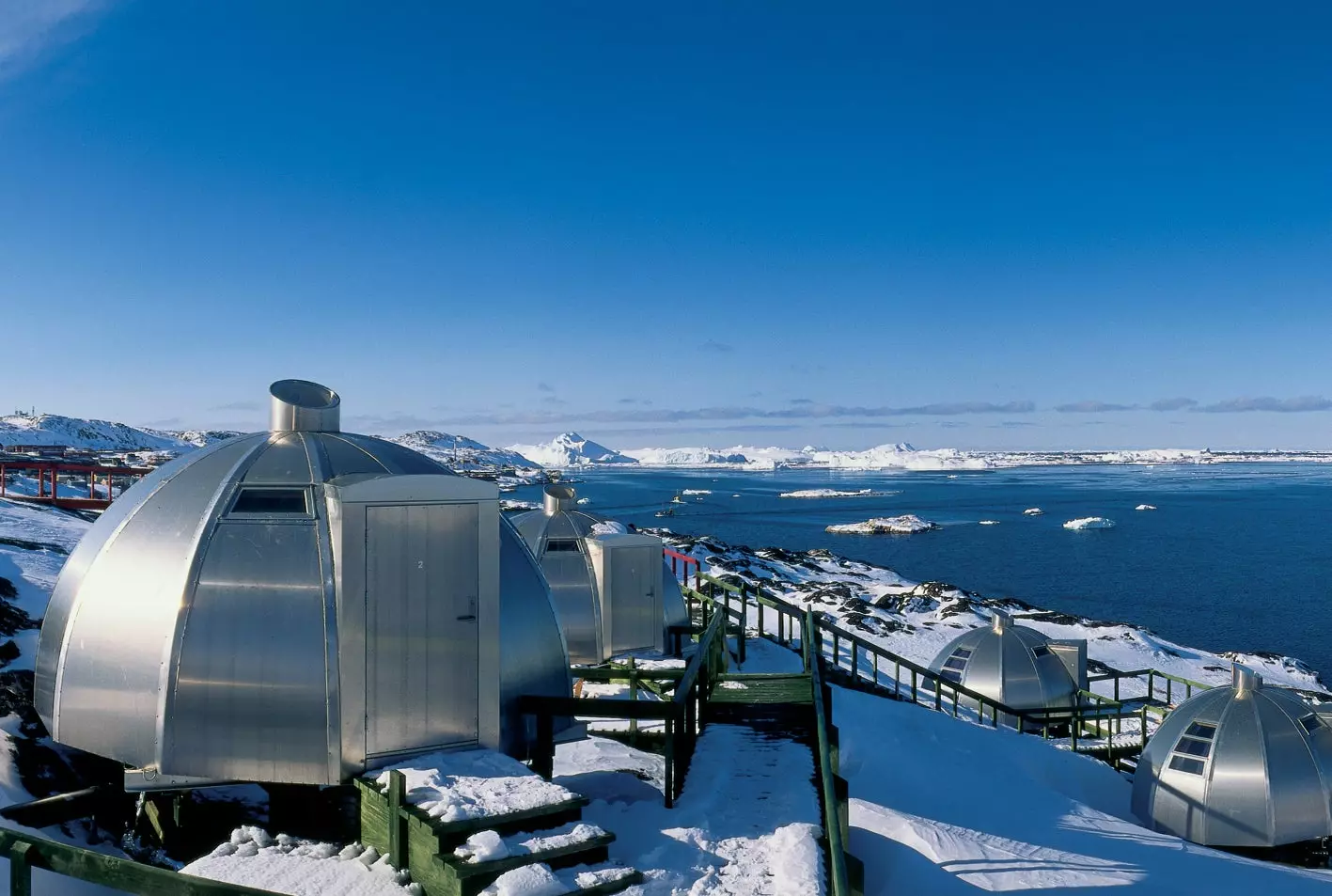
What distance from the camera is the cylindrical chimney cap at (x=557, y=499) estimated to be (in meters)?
18.9

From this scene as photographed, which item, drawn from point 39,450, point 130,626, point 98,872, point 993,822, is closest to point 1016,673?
point 993,822

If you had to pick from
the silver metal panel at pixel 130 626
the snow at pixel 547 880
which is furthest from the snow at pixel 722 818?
the silver metal panel at pixel 130 626

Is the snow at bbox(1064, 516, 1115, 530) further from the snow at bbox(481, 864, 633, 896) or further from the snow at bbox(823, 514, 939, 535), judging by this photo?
the snow at bbox(481, 864, 633, 896)

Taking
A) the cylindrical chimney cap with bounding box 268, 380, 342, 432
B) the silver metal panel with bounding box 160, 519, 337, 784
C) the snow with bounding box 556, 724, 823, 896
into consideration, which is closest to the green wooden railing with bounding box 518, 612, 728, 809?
the snow with bounding box 556, 724, 823, 896

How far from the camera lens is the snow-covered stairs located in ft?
18.5

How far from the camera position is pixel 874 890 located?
31.6ft

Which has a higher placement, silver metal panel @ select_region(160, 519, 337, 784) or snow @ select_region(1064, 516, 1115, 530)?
silver metal panel @ select_region(160, 519, 337, 784)

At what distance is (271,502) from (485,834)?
3913 millimetres

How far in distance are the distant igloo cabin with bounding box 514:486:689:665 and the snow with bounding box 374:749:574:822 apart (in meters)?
9.74

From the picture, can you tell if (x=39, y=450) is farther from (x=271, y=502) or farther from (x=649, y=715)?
(x=649, y=715)

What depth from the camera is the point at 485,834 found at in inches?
231

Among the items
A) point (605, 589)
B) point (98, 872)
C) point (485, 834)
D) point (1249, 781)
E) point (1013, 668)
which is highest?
point (98, 872)

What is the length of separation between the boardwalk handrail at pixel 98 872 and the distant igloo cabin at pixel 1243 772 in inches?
693

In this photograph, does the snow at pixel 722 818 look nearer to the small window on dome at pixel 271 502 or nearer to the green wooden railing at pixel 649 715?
the green wooden railing at pixel 649 715
